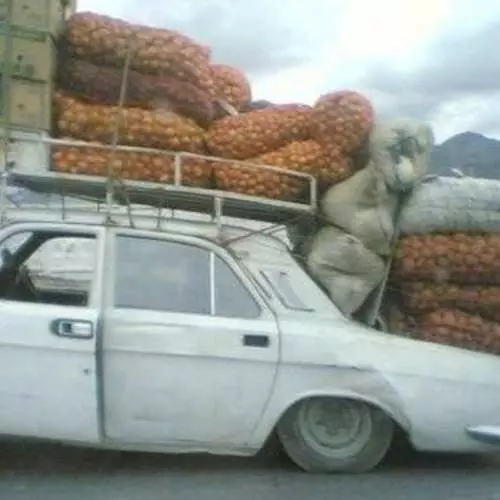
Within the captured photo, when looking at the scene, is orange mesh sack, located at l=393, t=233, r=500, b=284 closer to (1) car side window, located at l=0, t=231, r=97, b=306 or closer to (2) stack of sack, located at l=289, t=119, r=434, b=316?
(2) stack of sack, located at l=289, t=119, r=434, b=316

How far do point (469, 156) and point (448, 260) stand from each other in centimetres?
659

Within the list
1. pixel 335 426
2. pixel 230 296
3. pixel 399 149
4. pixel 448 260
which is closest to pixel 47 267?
pixel 230 296

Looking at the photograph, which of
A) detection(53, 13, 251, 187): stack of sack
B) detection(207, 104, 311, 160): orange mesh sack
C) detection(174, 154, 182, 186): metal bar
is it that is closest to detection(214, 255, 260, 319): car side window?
detection(174, 154, 182, 186): metal bar

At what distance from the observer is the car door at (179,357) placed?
595 centimetres

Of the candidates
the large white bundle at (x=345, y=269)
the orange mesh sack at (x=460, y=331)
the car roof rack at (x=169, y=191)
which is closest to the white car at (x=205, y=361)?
the car roof rack at (x=169, y=191)

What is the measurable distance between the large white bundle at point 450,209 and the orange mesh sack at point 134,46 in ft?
5.46

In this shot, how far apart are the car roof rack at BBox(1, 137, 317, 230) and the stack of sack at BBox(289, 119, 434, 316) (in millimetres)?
236

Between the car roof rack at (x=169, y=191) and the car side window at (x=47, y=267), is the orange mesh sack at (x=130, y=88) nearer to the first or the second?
the car roof rack at (x=169, y=191)

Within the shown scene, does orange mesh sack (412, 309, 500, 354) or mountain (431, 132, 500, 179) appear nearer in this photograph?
orange mesh sack (412, 309, 500, 354)

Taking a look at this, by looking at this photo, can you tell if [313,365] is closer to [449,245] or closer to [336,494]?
[336,494]

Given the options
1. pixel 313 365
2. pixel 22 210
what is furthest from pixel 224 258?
pixel 22 210

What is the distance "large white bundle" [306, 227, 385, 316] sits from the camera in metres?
7.03

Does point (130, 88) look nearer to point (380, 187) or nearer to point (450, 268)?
point (380, 187)

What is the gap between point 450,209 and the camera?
7.19m
